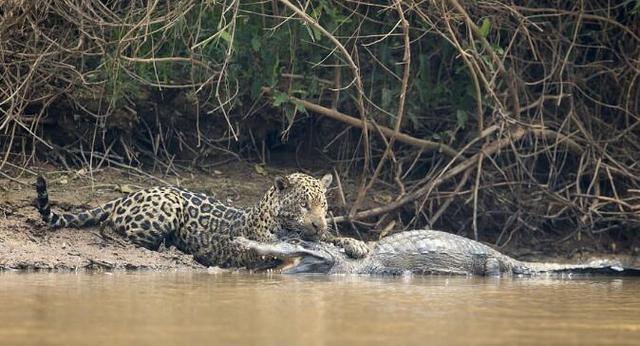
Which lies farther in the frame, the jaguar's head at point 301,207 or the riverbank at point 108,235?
the jaguar's head at point 301,207

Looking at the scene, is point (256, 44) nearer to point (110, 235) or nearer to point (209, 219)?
point (209, 219)

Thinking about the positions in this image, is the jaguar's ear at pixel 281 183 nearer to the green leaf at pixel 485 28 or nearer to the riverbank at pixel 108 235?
the riverbank at pixel 108 235

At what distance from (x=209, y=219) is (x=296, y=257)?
2.88 feet

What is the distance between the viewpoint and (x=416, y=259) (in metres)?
10.0

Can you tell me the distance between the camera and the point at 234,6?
9875 millimetres

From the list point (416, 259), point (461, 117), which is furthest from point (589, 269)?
point (461, 117)

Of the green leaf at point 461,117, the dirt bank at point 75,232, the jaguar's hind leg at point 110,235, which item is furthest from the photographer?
the green leaf at point 461,117

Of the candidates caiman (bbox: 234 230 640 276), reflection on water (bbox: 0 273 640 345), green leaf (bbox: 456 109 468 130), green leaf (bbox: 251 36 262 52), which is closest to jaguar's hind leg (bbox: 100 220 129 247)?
caiman (bbox: 234 230 640 276)

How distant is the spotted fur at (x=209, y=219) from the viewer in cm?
991

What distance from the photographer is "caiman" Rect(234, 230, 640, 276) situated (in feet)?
31.7

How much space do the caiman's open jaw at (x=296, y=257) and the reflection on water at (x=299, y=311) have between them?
0.60 metres

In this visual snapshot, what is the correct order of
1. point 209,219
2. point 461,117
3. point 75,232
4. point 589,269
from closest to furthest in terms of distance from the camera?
point 75,232, point 589,269, point 209,219, point 461,117

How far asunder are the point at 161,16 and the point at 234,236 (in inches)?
72.1

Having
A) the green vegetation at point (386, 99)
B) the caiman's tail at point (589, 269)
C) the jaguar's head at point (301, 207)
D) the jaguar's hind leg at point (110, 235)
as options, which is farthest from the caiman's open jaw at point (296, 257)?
the caiman's tail at point (589, 269)
